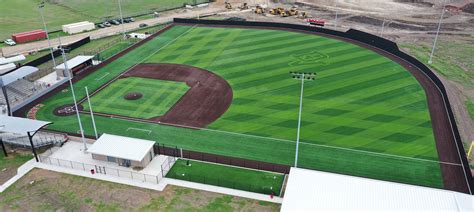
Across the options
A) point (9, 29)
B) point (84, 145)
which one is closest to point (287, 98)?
point (84, 145)

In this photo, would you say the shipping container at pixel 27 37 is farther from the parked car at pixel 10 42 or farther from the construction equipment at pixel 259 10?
the construction equipment at pixel 259 10

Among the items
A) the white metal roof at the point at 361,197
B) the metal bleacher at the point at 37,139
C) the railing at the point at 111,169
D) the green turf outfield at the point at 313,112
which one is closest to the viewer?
the white metal roof at the point at 361,197

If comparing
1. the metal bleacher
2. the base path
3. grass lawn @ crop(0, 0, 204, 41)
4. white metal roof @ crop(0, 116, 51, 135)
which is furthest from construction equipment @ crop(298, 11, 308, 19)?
white metal roof @ crop(0, 116, 51, 135)

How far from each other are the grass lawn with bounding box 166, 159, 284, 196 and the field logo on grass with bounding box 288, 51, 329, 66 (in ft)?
112

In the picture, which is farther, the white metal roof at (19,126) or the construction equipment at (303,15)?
the construction equipment at (303,15)

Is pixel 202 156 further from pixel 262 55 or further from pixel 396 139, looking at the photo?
pixel 262 55

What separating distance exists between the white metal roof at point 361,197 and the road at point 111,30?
247 ft

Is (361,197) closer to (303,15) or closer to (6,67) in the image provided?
(6,67)

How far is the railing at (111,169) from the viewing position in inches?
1550

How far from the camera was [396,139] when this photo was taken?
148 ft

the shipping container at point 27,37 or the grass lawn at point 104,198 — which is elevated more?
the shipping container at point 27,37

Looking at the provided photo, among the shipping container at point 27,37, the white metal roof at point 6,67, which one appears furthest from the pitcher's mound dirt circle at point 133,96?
the shipping container at point 27,37

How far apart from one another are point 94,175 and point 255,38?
54225mm

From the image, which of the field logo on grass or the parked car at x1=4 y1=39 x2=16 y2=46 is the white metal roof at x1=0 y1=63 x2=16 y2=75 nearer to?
the parked car at x1=4 y1=39 x2=16 y2=46
